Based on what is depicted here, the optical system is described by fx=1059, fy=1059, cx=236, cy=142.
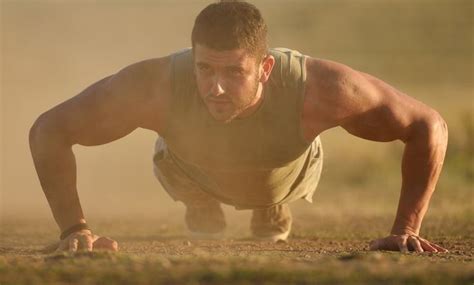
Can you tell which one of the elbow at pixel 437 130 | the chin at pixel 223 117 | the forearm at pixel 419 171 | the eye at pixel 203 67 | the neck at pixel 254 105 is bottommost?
the forearm at pixel 419 171

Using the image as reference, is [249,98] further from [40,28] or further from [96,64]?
[40,28]

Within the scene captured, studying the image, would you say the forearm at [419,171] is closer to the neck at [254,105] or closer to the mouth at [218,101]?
the neck at [254,105]

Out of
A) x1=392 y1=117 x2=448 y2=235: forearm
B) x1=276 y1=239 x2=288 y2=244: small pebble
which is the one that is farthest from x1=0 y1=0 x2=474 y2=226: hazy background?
x1=392 y1=117 x2=448 y2=235: forearm

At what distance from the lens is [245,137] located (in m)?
6.26

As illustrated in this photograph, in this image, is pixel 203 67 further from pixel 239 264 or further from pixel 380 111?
pixel 239 264

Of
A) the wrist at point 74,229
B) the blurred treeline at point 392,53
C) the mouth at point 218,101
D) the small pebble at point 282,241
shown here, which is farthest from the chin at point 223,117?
the blurred treeline at point 392,53

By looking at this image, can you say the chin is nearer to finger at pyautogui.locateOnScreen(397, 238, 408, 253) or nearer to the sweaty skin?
the sweaty skin

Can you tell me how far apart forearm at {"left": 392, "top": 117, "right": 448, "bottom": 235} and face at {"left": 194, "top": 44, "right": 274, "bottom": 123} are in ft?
3.59

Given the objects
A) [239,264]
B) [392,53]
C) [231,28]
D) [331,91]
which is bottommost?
[239,264]

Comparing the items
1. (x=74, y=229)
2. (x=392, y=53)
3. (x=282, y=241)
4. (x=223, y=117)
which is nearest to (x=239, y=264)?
(x=223, y=117)

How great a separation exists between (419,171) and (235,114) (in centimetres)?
124

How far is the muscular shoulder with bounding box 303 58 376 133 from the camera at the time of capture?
613cm

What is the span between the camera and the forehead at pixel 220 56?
5.86m

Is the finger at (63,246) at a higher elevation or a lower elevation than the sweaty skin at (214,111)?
lower
